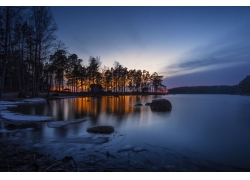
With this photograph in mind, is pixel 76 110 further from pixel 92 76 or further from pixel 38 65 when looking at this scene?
pixel 92 76

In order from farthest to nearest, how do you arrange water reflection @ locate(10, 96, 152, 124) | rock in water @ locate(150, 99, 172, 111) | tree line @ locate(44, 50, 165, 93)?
tree line @ locate(44, 50, 165, 93), rock in water @ locate(150, 99, 172, 111), water reflection @ locate(10, 96, 152, 124)

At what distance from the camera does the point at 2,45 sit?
59.2 ft

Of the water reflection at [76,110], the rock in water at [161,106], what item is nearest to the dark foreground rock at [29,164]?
the water reflection at [76,110]

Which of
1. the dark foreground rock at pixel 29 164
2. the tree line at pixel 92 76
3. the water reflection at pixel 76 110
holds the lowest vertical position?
the water reflection at pixel 76 110

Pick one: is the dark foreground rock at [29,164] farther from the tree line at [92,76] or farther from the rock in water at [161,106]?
the tree line at [92,76]

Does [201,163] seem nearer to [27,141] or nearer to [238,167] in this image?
[238,167]

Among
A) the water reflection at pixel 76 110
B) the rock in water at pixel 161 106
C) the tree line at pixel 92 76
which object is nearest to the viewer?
the water reflection at pixel 76 110

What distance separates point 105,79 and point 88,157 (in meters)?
69.9

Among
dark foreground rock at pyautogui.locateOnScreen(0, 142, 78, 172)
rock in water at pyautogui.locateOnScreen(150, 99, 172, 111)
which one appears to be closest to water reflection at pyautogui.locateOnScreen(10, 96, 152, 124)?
rock in water at pyautogui.locateOnScreen(150, 99, 172, 111)

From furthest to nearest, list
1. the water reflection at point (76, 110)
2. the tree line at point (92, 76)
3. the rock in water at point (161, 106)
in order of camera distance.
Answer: the tree line at point (92, 76), the rock in water at point (161, 106), the water reflection at point (76, 110)

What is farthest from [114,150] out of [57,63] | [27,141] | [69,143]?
[57,63]

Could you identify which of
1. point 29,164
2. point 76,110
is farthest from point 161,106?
point 29,164

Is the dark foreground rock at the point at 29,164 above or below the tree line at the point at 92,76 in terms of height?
below

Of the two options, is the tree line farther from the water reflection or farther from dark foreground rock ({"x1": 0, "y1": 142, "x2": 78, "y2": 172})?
dark foreground rock ({"x1": 0, "y1": 142, "x2": 78, "y2": 172})
